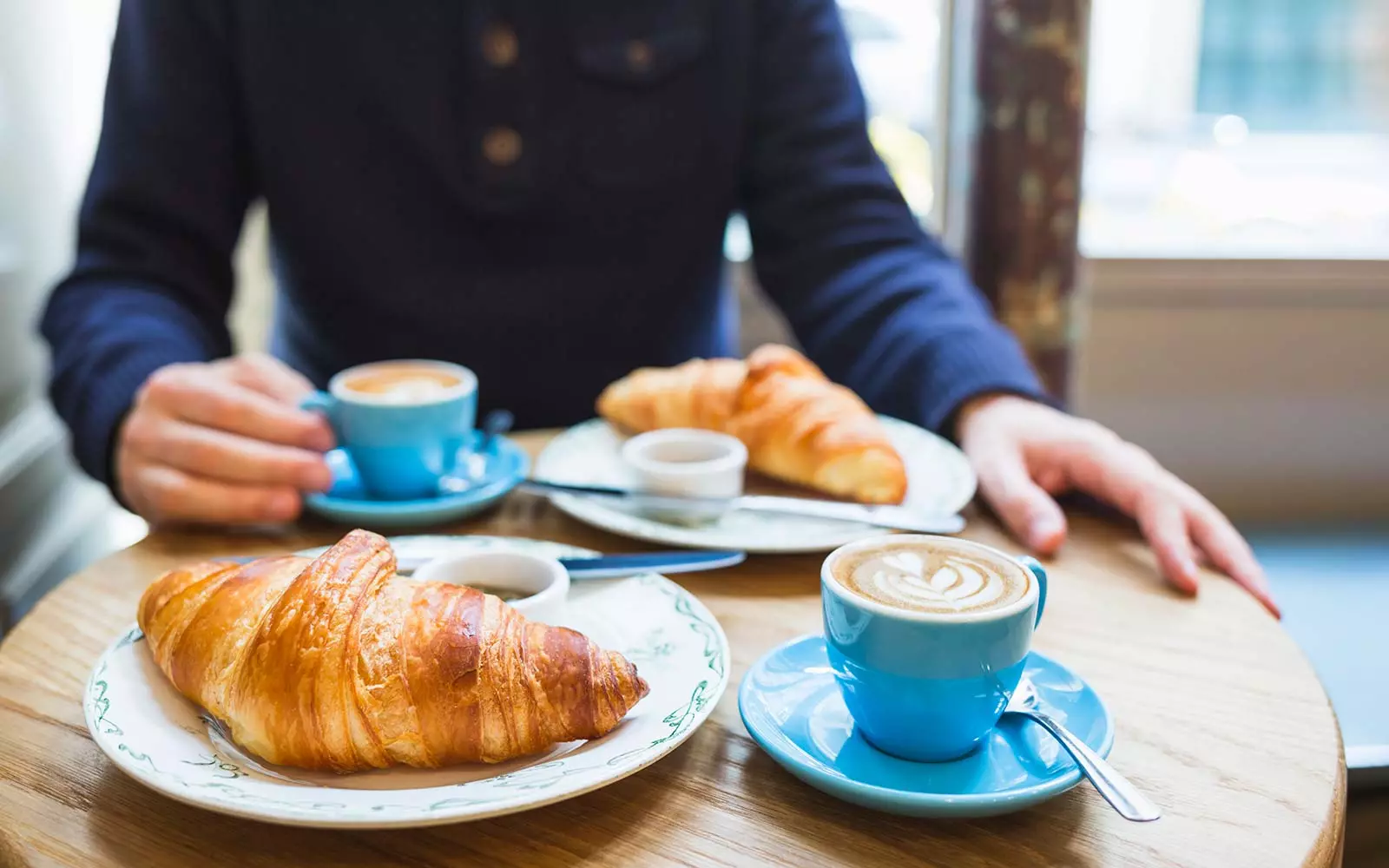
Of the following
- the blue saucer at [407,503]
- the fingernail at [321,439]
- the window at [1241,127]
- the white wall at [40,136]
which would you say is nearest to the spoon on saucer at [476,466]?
the blue saucer at [407,503]

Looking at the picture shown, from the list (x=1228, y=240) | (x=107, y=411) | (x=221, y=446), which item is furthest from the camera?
(x=1228, y=240)

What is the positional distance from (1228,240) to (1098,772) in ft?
7.59

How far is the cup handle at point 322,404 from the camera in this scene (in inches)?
40.2

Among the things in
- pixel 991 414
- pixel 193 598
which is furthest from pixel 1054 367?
pixel 193 598

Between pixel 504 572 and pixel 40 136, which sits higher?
pixel 40 136

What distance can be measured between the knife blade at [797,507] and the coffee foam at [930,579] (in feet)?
0.90

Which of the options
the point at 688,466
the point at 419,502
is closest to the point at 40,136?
the point at 419,502

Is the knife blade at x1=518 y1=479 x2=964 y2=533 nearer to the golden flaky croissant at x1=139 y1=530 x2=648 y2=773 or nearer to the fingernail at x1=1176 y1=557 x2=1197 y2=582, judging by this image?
the fingernail at x1=1176 y1=557 x2=1197 y2=582

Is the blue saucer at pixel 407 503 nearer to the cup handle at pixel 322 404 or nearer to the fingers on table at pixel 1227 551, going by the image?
the cup handle at pixel 322 404

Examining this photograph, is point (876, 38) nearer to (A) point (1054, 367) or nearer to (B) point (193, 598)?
(A) point (1054, 367)

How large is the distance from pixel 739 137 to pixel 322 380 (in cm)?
68

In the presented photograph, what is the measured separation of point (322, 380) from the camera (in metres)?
1.57

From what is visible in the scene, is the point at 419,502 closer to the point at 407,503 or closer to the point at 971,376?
the point at 407,503

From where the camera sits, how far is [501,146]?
145cm
